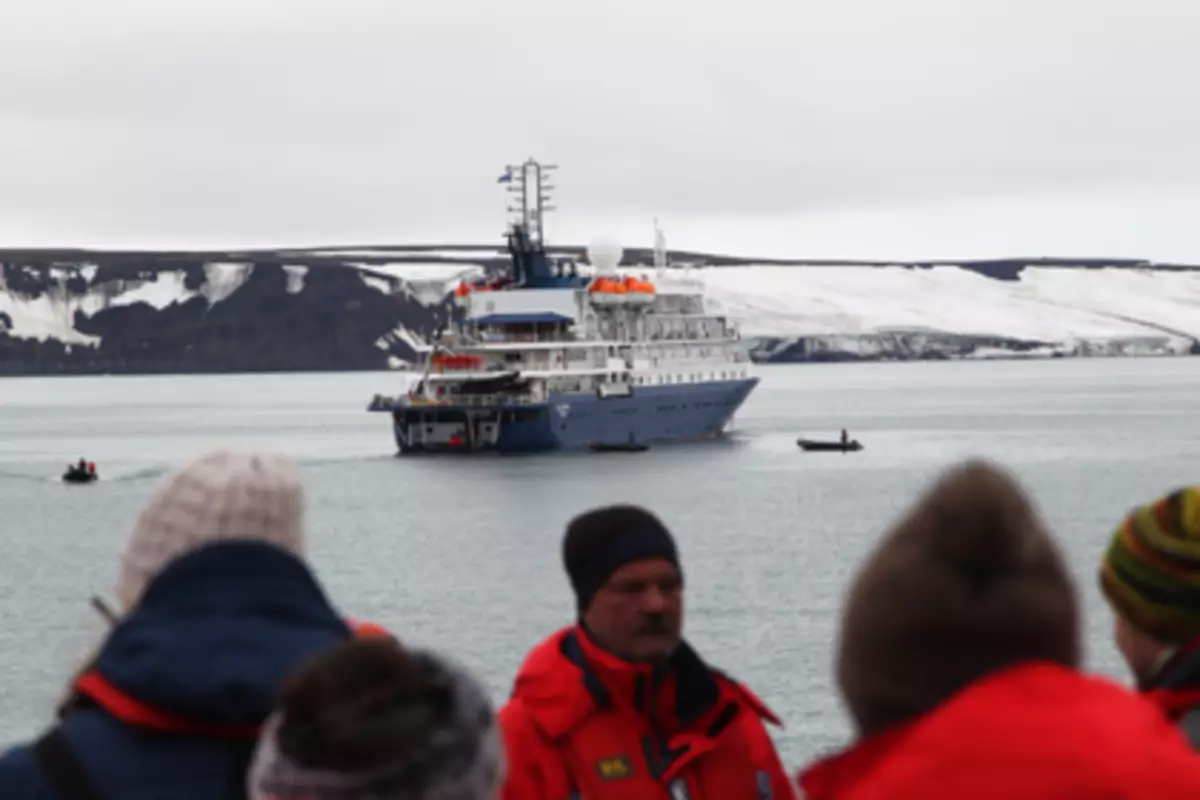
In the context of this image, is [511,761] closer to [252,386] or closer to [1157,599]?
[1157,599]

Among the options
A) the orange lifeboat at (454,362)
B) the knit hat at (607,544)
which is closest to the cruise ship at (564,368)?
the orange lifeboat at (454,362)

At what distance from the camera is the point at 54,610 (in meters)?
28.8

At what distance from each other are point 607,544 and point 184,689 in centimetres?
190

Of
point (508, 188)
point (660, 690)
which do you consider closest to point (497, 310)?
point (508, 188)

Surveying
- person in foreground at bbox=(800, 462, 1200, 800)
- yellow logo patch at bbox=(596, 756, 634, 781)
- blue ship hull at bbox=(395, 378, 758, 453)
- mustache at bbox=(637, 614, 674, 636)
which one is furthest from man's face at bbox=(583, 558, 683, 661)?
blue ship hull at bbox=(395, 378, 758, 453)

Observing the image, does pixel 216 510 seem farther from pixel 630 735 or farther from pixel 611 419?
pixel 611 419

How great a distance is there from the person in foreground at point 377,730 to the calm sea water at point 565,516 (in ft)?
2.63

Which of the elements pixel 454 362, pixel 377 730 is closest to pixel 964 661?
pixel 377 730

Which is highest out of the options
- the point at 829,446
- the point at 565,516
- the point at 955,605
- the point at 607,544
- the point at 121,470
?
the point at 955,605

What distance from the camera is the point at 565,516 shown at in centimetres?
4059

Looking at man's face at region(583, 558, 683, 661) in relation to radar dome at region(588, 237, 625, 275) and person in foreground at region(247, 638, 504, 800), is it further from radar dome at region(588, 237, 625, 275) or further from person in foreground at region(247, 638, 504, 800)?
radar dome at region(588, 237, 625, 275)

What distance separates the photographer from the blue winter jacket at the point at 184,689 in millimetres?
2846

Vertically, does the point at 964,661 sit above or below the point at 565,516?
above

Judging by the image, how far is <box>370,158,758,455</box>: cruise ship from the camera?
5675 centimetres
